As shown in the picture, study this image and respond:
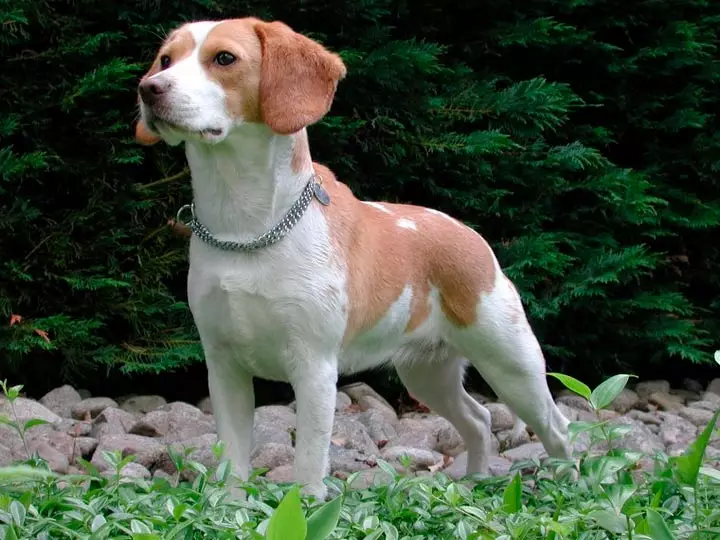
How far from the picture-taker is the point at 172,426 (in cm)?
456

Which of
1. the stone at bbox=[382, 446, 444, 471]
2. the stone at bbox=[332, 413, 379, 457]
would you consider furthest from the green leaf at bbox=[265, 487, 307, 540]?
the stone at bbox=[332, 413, 379, 457]

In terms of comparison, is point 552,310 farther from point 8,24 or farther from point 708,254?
point 8,24

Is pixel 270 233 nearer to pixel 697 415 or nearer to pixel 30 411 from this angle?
pixel 30 411

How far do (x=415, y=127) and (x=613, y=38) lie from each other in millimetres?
1501

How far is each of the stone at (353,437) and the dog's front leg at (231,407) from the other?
1.21 metres

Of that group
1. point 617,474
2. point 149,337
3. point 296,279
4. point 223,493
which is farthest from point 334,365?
point 149,337

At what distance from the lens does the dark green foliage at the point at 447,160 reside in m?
4.84

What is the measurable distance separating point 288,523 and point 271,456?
2.79 m

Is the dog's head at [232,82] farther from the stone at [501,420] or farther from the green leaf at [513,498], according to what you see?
the stone at [501,420]

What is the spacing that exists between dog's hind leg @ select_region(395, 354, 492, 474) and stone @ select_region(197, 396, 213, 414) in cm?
157

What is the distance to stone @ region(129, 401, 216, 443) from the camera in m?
4.46

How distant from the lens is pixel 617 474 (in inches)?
113

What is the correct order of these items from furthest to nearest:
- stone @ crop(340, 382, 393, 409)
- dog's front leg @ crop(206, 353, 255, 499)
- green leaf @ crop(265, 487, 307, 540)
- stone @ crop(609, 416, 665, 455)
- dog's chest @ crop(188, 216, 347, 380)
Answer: stone @ crop(340, 382, 393, 409), stone @ crop(609, 416, 665, 455), dog's front leg @ crop(206, 353, 255, 499), dog's chest @ crop(188, 216, 347, 380), green leaf @ crop(265, 487, 307, 540)

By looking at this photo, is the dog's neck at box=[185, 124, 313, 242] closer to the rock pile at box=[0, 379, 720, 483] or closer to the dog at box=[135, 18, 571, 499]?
the dog at box=[135, 18, 571, 499]
